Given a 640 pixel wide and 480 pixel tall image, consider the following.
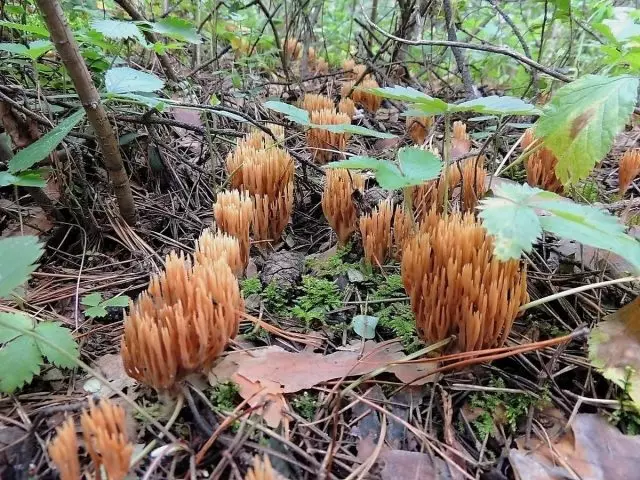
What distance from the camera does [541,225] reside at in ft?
4.63

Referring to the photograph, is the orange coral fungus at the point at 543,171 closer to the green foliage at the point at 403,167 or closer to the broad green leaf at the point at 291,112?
the green foliage at the point at 403,167

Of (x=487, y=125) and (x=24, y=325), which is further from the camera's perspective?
(x=487, y=125)

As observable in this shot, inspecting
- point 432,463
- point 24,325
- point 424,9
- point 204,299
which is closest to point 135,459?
point 204,299

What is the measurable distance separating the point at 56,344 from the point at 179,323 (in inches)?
16.9

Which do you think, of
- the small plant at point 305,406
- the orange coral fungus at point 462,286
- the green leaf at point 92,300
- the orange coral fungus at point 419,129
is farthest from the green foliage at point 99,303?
the orange coral fungus at point 419,129

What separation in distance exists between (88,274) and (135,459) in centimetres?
119

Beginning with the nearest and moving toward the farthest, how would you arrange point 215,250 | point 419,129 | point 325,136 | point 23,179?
point 215,250 → point 23,179 → point 325,136 → point 419,129

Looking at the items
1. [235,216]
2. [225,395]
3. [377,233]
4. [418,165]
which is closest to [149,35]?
[235,216]

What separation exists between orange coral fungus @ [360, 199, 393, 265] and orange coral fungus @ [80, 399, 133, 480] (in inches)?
50.3

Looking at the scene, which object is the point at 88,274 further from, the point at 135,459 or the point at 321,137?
the point at 321,137

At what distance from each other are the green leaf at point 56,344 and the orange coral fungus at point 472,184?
1757 mm

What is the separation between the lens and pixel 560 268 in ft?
6.88

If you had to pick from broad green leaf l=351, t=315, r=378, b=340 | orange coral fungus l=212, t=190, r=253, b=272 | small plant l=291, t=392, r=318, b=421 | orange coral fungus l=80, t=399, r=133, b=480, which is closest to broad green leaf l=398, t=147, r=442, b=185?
broad green leaf l=351, t=315, r=378, b=340

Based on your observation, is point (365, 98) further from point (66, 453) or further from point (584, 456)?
point (66, 453)
